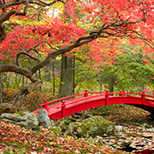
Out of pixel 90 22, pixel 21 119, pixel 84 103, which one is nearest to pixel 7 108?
pixel 21 119

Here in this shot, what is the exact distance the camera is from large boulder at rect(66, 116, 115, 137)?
28.6 ft

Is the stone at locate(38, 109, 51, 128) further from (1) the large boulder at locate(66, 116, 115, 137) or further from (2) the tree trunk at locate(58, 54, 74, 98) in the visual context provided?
(2) the tree trunk at locate(58, 54, 74, 98)

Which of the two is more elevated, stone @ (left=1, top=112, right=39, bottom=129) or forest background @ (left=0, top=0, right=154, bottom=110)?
forest background @ (left=0, top=0, right=154, bottom=110)

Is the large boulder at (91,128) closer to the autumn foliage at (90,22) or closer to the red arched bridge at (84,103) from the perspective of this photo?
the red arched bridge at (84,103)

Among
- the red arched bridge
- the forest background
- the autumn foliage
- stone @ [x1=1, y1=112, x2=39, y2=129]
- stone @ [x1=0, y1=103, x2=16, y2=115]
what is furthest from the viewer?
the red arched bridge

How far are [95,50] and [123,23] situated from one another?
15.6 ft

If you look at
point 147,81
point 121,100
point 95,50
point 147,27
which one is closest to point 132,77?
point 147,81

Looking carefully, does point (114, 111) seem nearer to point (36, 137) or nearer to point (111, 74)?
point (111, 74)

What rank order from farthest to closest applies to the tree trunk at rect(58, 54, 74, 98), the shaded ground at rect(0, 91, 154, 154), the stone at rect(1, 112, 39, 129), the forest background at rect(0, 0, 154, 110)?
the tree trunk at rect(58, 54, 74, 98) → the forest background at rect(0, 0, 154, 110) → the stone at rect(1, 112, 39, 129) → the shaded ground at rect(0, 91, 154, 154)

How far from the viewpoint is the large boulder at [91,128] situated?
8.73 metres

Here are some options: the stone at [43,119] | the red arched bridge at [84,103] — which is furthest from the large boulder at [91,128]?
the stone at [43,119]

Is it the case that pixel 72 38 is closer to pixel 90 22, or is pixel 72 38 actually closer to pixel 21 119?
pixel 90 22

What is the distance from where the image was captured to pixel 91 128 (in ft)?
30.6

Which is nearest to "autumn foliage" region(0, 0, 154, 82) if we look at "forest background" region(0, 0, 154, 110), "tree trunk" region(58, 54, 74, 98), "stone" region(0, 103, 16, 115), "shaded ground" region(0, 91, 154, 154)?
"forest background" region(0, 0, 154, 110)
